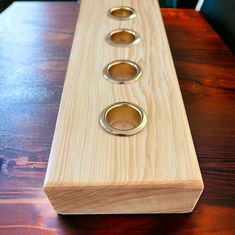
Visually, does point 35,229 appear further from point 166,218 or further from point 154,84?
point 154,84

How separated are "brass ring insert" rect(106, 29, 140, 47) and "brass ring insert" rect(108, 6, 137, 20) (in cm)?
8

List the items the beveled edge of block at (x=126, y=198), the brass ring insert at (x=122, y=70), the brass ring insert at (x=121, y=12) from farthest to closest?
1. the brass ring insert at (x=121, y=12)
2. the brass ring insert at (x=122, y=70)
3. the beveled edge of block at (x=126, y=198)

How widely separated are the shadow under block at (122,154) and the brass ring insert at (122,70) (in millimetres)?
15

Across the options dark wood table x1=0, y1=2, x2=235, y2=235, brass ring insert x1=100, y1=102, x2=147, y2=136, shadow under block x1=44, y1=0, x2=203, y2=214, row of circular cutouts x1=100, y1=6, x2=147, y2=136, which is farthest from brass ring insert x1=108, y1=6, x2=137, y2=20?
brass ring insert x1=100, y1=102, x2=147, y2=136

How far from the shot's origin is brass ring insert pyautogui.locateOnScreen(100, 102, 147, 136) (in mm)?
401

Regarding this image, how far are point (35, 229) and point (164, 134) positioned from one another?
215mm

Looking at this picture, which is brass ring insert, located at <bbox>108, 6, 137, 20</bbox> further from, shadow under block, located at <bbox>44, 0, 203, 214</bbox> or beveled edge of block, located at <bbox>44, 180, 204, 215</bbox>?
beveled edge of block, located at <bbox>44, 180, 204, 215</bbox>

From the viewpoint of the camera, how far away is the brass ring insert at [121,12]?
2.31ft

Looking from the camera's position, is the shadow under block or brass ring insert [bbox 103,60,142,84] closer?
the shadow under block

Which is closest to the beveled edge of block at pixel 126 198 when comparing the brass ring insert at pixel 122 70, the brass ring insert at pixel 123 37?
the brass ring insert at pixel 122 70

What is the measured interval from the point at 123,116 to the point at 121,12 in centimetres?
40

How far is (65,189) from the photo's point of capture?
33 centimetres

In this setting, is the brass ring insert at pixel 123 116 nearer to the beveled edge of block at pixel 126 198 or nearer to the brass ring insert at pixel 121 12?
the beveled edge of block at pixel 126 198

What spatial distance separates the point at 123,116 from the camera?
45 centimetres
